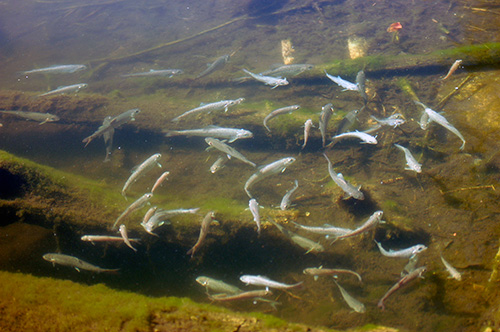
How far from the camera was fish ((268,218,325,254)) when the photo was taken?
3.90 m

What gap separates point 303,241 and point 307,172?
6.95 ft

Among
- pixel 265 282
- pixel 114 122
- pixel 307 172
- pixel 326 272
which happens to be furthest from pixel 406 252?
pixel 114 122

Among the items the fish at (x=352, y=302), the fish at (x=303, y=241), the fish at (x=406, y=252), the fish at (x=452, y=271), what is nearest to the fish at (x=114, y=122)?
the fish at (x=303, y=241)

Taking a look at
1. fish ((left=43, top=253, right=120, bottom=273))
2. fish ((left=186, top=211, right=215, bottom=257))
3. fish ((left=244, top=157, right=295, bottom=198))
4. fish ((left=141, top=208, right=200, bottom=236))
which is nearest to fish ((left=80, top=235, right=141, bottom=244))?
fish ((left=43, top=253, right=120, bottom=273))

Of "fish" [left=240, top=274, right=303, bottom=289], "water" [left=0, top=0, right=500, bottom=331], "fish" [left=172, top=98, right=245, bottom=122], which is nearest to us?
"fish" [left=240, top=274, right=303, bottom=289]

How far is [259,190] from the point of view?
18.0ft

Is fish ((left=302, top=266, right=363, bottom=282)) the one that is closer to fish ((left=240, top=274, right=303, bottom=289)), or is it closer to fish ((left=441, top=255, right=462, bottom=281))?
fish ((left=240, top=274, right=303, bottom=289))

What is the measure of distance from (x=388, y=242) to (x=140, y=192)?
199 inches

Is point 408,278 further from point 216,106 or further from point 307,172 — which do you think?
point 216,106

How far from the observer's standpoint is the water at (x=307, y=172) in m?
3.80

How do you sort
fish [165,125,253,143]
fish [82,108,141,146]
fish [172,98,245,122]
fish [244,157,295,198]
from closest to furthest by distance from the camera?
fish [244,157,295,198] < fish [165,125,253,143] < fish [172,98,245,122] < fish [82,108,141,146]

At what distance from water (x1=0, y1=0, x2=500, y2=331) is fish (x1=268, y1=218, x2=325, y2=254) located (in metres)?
0.20

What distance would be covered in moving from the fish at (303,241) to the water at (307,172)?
0.20 metres

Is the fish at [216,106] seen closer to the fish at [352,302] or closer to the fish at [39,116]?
the fish at [39,116]
